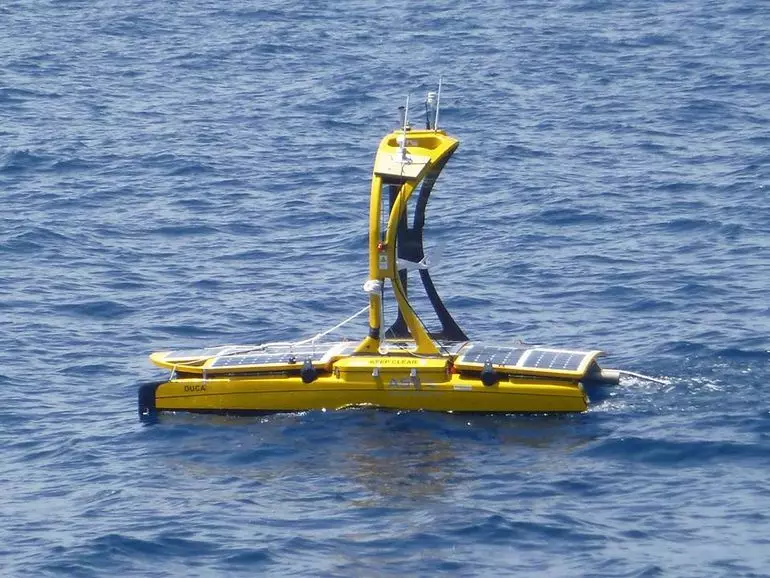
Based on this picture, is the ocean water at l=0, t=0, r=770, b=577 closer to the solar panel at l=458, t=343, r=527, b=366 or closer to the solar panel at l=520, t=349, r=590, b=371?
the solar panel at l=520, t=349, r=590, b=371

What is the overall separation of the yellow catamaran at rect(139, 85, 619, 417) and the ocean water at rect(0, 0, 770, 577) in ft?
1.41

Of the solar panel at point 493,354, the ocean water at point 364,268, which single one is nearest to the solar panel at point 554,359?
the solar panel at point 493,354

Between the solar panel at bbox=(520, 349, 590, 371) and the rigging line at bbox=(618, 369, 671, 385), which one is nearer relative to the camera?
the solar panel at bbox=(520, 349, 590, 371)

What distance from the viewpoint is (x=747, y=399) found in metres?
29.6

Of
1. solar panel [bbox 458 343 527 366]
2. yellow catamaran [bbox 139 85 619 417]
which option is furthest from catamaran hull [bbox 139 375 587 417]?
solar panel [bbox 458 343 527 366]

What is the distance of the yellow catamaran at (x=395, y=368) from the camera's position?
1180 inches

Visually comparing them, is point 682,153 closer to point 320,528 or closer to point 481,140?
point 481,140

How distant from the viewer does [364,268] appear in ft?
133

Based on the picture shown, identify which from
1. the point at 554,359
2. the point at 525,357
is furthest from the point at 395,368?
the point at 554,359

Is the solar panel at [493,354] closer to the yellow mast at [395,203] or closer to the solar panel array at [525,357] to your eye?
the solar panel array at [525,357]

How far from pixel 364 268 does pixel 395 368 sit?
34.5 feet

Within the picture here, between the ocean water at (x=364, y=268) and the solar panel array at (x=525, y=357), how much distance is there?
0.99 meters

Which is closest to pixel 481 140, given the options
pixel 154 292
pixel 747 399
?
pixel 154 292

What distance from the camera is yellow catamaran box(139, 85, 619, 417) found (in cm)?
2998
